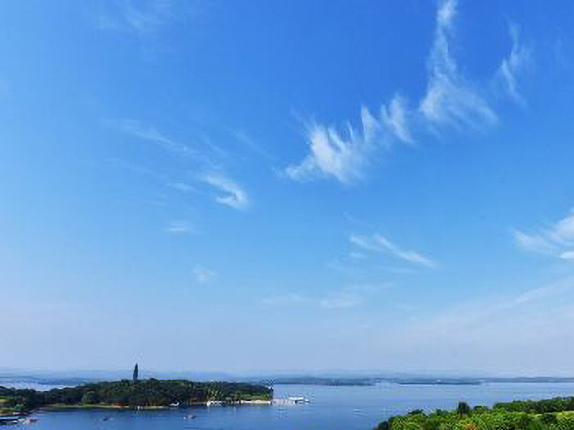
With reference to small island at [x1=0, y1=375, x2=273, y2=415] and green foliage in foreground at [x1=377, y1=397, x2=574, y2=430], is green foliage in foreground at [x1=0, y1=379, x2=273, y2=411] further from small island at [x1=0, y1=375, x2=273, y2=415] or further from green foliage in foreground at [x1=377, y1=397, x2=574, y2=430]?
green foliage in foreground at [x1=377, y1=397, x2=574, y2=430]

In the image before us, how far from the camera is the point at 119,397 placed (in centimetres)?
16662

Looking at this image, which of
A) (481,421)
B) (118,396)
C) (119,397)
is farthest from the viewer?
(118,396)

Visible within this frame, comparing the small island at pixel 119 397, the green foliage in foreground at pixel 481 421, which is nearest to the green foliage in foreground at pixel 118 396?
the small island at pixel 119 397

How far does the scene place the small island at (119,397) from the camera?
154875 millimetres

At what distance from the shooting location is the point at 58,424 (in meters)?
125

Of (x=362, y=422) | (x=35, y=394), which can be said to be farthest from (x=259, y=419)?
(x=35, y=394)

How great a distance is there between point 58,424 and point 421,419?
9097 cm

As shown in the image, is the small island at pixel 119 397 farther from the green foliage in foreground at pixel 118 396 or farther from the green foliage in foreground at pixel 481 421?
the green foliage in foreground at pixel 481 421

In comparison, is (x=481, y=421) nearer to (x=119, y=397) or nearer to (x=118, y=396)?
(x=119, y=397)

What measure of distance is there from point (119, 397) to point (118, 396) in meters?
0.66

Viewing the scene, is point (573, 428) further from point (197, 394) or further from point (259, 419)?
point (197, 394)

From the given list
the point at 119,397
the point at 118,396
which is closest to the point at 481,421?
the point at 119,397

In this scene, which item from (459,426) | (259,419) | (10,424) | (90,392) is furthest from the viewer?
(90,392)

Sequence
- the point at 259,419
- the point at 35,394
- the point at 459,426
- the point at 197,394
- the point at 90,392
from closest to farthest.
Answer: the point at 459,426
the point at 259,419
the point at 35,394
the point at 90,392
the point at 197,394
